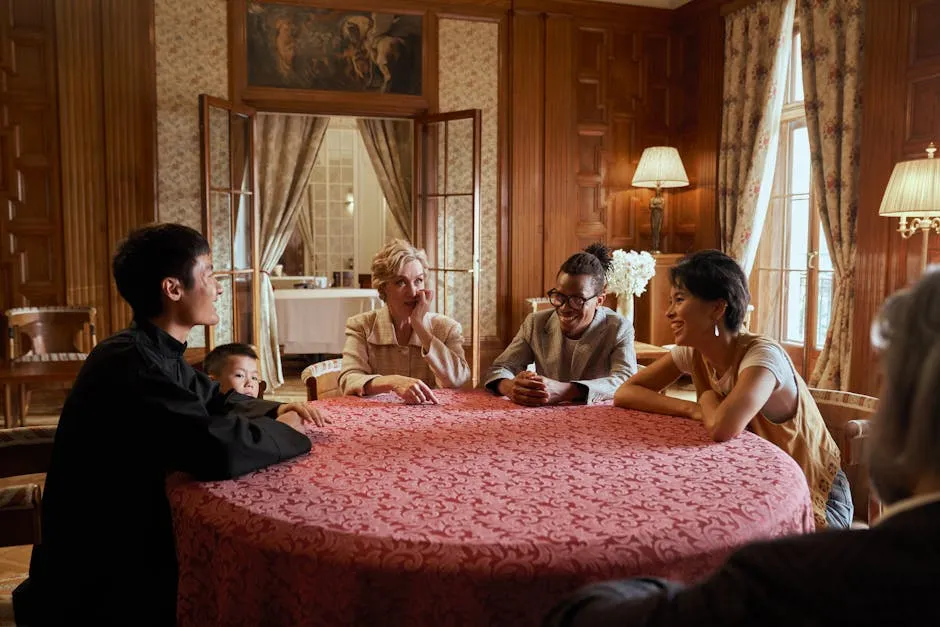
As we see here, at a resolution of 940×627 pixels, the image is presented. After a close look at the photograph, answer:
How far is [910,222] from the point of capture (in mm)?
4656

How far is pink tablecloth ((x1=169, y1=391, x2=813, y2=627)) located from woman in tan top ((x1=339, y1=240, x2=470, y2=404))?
36.5 inches

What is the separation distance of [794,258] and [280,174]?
5019mm

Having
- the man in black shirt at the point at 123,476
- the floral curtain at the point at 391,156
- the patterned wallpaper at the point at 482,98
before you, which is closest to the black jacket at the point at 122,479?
the man in black shirt at the point at 123,476

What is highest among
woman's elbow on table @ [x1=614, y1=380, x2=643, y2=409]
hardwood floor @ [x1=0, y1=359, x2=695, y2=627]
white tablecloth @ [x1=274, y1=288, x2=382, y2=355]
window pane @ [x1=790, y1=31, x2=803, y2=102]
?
window pane @ [x1=790, y1=31, x2=803, y2=102]

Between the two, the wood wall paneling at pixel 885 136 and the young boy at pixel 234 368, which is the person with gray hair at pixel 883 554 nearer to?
the young boy at pixel 234 368

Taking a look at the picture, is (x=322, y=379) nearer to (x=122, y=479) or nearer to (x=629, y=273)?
(x=122, y=479)

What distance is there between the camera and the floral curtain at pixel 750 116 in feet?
19.5

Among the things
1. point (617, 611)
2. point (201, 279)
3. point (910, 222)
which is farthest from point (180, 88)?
point (617, 611)

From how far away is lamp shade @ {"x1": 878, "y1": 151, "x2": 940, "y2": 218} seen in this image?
152 inches

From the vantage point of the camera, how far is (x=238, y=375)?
2750mm

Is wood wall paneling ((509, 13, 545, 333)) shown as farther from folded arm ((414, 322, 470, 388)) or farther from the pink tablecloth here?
the pink tablecloth

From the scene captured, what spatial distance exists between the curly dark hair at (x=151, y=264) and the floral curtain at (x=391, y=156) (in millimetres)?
6378

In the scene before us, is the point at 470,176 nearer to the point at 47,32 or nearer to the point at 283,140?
the point at 283,140

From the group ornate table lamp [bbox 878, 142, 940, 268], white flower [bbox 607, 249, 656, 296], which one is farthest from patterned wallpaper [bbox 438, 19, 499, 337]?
ornate table lamp [bbox 878, 142, 940, 268]
